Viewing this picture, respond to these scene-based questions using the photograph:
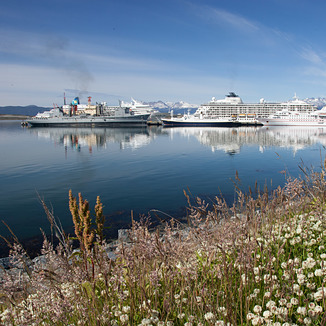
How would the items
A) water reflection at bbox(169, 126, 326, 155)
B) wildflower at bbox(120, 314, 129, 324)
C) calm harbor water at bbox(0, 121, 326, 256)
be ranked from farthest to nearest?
water reflection at bbox(169, 126, 326, 155) → calm harbor water at bbox(0, 121, 326, 256) → wildflower at bbox(120, 314, 129, 324)

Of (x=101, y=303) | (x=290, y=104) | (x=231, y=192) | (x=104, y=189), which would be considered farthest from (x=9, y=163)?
(x=290, y=104)

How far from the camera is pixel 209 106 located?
126 m

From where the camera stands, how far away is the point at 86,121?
95125 mm

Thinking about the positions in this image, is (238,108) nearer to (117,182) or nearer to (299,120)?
(299,120)

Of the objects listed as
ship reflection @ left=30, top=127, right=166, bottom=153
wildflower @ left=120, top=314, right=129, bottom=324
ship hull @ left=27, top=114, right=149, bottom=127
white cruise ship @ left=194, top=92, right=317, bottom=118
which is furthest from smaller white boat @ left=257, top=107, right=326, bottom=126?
wildflower @ left=120, top=314, right=129, bottom=324

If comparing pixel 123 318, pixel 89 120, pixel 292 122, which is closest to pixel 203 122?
pixel 292 122

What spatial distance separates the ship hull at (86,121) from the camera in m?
Answer: 94.5

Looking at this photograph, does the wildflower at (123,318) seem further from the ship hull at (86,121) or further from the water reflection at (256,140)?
the ship hull at (86,121)

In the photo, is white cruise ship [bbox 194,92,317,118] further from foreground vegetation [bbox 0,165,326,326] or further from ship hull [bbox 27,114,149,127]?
foreground vegetation [bbox 0,165,326,326]

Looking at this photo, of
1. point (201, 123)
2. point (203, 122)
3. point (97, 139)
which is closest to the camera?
point (97, 139)

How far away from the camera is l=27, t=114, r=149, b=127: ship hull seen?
310 ft

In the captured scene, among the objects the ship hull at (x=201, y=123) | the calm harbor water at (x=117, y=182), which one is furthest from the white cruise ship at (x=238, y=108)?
the calm harbor water at (x=117, y=182)

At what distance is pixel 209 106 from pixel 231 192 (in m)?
116

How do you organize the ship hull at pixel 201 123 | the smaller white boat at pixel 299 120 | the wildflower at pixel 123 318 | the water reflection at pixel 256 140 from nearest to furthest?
the wildflower at pixel 123 318, the water reflection at pixel 256 140, the ship hull at pixel 201 123, the smaller white boat at pixel 299 120
